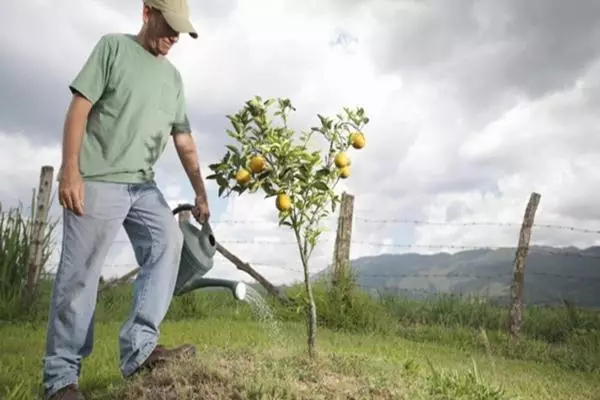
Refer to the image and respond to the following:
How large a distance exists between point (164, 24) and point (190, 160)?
883 mm

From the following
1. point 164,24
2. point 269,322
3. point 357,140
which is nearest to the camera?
point 164,24

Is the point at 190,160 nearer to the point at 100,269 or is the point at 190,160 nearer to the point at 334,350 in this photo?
the point at 100,269

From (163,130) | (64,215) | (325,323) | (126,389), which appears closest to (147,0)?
(163,130)

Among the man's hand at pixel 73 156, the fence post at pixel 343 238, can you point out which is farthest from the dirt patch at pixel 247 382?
the fence post at pixel 343 238

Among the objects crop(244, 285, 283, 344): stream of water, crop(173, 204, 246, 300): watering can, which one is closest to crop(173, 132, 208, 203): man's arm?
crop(173, 204, 246, 300): watering can

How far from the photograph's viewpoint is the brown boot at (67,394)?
3.71 meters

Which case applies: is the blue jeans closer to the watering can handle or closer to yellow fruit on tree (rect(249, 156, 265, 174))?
the watering can handle

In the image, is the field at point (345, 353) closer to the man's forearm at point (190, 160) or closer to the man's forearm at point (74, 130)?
the man's forearm at point (190, 160)

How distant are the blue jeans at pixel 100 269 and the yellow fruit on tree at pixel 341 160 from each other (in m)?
1.06

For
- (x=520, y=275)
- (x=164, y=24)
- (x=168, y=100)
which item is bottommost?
(x=520, y=275)

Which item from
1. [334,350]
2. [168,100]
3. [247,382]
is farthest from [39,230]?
[247,382]

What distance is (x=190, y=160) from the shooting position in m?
4.30

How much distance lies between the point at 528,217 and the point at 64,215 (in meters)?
7.94

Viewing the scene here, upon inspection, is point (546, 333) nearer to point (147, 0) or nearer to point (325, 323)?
point (325, 323)
